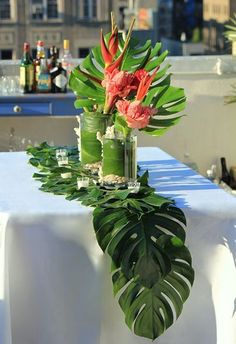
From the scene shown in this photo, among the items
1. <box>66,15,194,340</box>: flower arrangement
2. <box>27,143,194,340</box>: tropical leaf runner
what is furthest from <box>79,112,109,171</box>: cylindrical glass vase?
<box>27,143,194,340</box>: tropical leaf runner

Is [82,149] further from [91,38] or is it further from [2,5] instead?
[91,38]

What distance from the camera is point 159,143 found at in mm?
Result: 5059

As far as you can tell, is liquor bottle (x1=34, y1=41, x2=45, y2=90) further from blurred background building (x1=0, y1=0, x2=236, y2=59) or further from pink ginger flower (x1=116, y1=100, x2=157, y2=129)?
blurred background building (x1=0, y1=0, x2=236, y2=59)

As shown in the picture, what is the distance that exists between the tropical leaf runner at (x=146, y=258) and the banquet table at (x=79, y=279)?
0.06m

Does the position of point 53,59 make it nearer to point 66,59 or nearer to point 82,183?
point 66,59

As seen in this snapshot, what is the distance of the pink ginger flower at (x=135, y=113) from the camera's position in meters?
2.31

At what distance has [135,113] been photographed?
2.31m

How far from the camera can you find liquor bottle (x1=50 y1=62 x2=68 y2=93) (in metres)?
4.53

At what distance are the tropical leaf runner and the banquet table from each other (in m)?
0.06

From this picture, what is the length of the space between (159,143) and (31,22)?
13.5ft

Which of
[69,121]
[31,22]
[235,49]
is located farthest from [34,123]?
[31,22]

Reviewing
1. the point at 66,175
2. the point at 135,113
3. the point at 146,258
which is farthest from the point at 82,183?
the point at 146,258

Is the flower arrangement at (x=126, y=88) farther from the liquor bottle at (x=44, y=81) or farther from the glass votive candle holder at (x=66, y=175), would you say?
the liquor bottle at (x=44, y=81)

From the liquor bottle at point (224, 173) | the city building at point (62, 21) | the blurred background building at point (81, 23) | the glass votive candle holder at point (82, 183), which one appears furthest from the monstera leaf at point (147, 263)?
the city building at point (62, 21)
